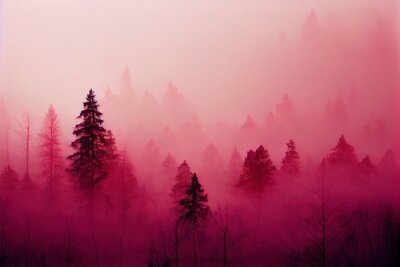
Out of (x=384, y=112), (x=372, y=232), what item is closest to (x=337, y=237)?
(x=372, y=232)

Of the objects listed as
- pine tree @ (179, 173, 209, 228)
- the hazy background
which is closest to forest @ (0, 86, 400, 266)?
pine tree @ (179, 173, 209, 228)

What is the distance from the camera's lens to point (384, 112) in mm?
9367

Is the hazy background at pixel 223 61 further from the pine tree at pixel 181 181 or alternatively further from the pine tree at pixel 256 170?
the pine tree at pixel 181 181

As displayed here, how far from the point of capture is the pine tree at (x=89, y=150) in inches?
359

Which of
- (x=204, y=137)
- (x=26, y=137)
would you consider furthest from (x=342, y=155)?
(x=26, y=137)

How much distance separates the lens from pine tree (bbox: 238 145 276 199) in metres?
9.23

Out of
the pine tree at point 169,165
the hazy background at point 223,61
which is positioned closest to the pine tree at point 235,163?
the hazy background at point 223,61

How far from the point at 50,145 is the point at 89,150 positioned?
1.95 ft

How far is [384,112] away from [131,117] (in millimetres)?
3565

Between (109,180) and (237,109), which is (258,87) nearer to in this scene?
(237,109)

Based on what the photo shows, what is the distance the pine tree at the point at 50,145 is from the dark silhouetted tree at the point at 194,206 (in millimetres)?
1836

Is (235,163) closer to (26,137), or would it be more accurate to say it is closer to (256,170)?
(256,170)

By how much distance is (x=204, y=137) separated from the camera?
30.5 feet

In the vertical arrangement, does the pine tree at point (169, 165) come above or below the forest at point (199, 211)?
above
